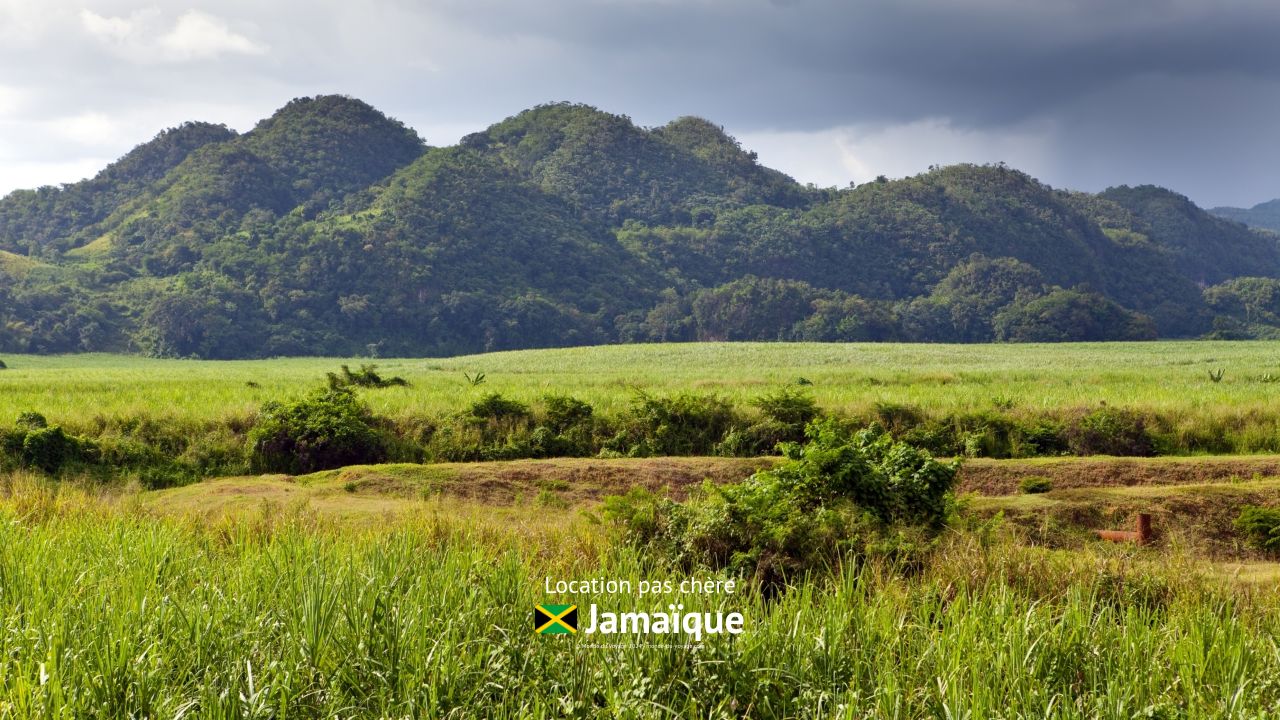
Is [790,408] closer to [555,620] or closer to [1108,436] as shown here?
[1108,436]

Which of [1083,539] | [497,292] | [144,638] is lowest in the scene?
[1083,539]

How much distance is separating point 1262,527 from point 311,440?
660 inches

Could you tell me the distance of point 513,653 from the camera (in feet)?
18.2

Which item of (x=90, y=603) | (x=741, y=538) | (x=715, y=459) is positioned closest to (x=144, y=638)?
(x=90, y=603)

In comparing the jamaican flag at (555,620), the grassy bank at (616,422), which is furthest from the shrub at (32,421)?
the jamaican flag at (555,620)

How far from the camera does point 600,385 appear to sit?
3012 centimetres

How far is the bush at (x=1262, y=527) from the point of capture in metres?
12.4

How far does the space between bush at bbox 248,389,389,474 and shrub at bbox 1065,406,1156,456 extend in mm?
15346

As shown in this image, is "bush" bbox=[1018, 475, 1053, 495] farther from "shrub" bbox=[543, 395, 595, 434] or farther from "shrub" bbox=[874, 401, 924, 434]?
"shrub" bbox=[543, 395, 595, 434]

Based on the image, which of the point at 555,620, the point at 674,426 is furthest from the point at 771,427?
the point at 555,620

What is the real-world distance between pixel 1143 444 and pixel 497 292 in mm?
89946

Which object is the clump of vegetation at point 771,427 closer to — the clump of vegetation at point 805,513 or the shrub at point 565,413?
the shrub at point 565,413

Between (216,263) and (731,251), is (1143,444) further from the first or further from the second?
(731,251)

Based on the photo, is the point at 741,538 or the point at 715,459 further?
the point at 715,459
